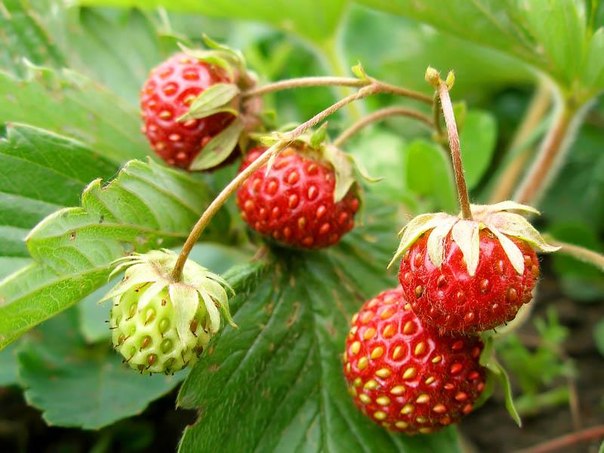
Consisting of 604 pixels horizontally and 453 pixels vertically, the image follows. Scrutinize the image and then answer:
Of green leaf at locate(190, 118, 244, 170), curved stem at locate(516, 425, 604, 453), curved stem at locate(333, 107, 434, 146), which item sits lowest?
curved stem at locate(516, 425, 604, 453)

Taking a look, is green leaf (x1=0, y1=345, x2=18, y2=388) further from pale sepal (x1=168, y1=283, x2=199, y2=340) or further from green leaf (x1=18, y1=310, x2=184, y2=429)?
pale sepal (x1=168, y1=283, x2=199, y2=340)

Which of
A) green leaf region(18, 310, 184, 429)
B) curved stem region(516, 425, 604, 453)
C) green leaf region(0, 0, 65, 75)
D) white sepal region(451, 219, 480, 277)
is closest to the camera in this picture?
white sepal region(451, 219, 480, 277)

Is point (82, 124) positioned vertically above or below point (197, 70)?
below

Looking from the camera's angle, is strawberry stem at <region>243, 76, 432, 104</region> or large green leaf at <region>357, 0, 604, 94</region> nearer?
strawberry stem at <region>243, 76, 432, 104</region>

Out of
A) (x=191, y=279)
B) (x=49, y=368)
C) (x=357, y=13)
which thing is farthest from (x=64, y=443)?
(x=357, y=13)

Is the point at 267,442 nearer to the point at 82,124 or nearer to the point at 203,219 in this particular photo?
the point at 203,219

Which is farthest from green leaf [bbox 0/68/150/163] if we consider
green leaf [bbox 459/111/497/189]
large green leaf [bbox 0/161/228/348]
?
green leaf [bbox 459/111/497/189]

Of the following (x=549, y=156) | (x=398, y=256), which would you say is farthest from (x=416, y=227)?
(x=549, y=156)
